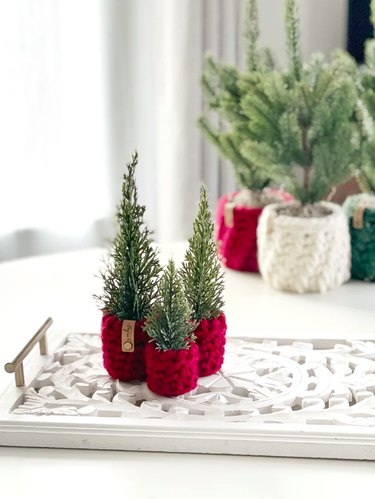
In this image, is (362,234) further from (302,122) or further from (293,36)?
(293,36)

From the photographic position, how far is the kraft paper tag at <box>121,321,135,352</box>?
3.10 ft

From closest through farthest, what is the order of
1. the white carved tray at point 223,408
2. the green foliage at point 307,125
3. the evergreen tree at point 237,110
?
the white carved tray at point 223,408 → the green foliage at point 307,125 → the evergreen tree at point 237,110

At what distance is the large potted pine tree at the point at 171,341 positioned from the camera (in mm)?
900

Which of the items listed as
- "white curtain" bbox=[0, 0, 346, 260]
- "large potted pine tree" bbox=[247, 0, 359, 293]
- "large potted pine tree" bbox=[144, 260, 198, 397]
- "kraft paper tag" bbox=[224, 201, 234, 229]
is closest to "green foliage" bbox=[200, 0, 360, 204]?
"large potted pine tree" bbox=[247, 0, 359, 293]

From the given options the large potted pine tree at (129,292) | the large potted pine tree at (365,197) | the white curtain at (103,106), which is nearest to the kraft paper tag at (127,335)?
the large potted pine tree at (129,292)

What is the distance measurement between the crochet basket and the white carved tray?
0.42 meters

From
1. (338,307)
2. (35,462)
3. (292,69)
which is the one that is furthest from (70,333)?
(292,69)

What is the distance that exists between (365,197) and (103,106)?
1263mm

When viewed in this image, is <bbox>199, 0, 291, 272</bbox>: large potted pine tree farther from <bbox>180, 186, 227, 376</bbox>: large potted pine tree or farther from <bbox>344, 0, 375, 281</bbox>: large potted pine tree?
<bbox>180, 186, 227, 376</bbox>: large potted pine tree

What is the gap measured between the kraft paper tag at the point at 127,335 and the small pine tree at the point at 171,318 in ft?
0.11

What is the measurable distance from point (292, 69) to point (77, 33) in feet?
3.88

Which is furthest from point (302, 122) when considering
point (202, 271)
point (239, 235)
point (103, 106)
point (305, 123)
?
point (103, 106)

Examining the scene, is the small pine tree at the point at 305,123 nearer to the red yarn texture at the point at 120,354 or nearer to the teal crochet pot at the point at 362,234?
the teal crochet pot at the point at 362,234

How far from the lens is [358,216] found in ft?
4.66
